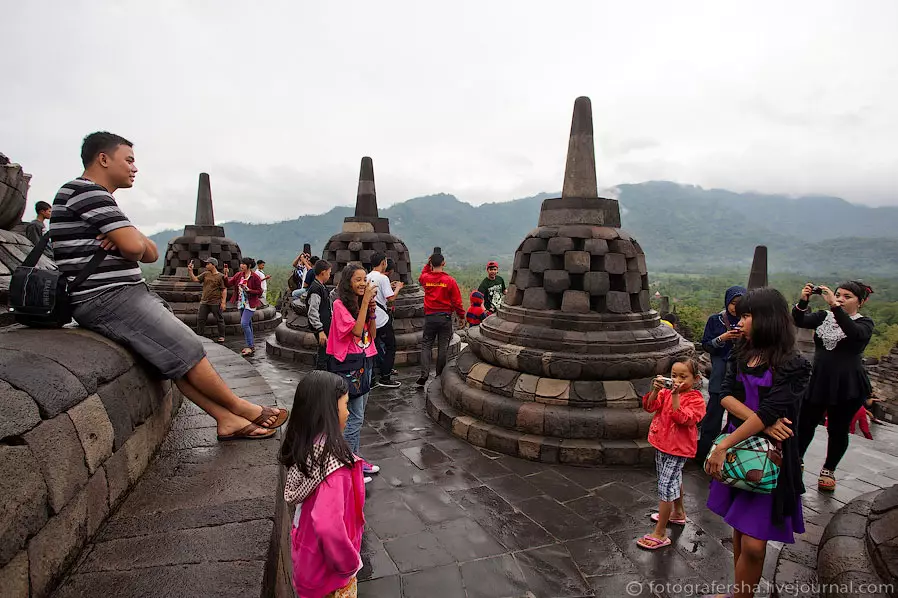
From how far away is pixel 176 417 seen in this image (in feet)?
11.6

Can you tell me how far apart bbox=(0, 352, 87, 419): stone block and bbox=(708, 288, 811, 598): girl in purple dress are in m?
2.95

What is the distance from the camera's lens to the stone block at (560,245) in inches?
232

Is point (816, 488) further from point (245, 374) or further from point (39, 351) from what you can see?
point (39, 351)

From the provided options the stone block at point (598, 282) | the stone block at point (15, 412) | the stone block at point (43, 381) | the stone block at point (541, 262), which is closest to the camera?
the stone block at point (15, 412)

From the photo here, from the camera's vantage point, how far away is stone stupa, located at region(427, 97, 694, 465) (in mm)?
5090

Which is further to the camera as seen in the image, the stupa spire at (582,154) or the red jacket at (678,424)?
the stupa spire at (582,154)

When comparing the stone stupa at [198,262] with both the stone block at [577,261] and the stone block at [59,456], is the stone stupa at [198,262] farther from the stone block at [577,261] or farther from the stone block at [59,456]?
the stone block at [59,456]

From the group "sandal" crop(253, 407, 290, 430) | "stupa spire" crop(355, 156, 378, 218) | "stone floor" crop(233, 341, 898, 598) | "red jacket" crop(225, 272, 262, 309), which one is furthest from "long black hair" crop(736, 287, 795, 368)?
"stupa spire" crop(355, 156, 378, 218)

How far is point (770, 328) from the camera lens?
2514mm

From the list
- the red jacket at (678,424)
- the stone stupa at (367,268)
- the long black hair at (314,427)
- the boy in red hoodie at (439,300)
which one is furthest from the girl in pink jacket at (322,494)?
the stone stupa at (367,268)

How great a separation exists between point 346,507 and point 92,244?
5.93 feet

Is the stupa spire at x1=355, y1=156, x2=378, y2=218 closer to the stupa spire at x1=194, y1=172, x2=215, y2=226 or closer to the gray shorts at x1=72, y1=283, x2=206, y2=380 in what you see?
the stupa spire at x1=194, y1=172, x2=215, y2=226

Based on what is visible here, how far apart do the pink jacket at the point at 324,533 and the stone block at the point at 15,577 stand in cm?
91

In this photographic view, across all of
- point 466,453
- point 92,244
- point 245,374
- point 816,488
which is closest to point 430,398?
point 466,453
